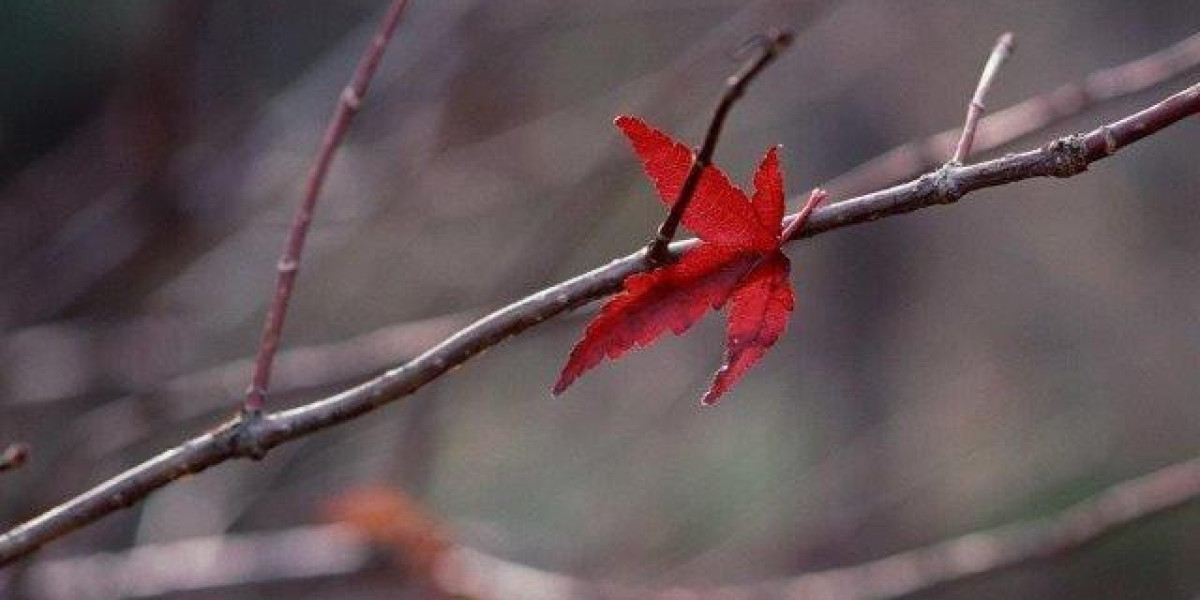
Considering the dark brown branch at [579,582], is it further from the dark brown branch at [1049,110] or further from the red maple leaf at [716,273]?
the red maple leaf at [716,273]

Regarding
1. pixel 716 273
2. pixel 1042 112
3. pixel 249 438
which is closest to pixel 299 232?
pixel 249 438

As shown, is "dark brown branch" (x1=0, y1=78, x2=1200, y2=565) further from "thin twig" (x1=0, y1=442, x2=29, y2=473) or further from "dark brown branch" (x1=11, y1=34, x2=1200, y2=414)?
"dark brown branch" (x1=11, y1=34, x2=1200, y2=414)

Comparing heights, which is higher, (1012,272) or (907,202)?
(1012,272)

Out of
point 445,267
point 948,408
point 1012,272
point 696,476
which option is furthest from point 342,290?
point 1012,272

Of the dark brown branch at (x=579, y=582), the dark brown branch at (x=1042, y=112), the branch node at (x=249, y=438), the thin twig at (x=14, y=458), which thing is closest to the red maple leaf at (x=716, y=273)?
the branch node at (x=249, y=438)

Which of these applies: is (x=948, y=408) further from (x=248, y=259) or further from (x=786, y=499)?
(x=248, y=259)

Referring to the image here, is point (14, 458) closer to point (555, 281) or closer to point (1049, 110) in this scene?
point (1049, 110)
